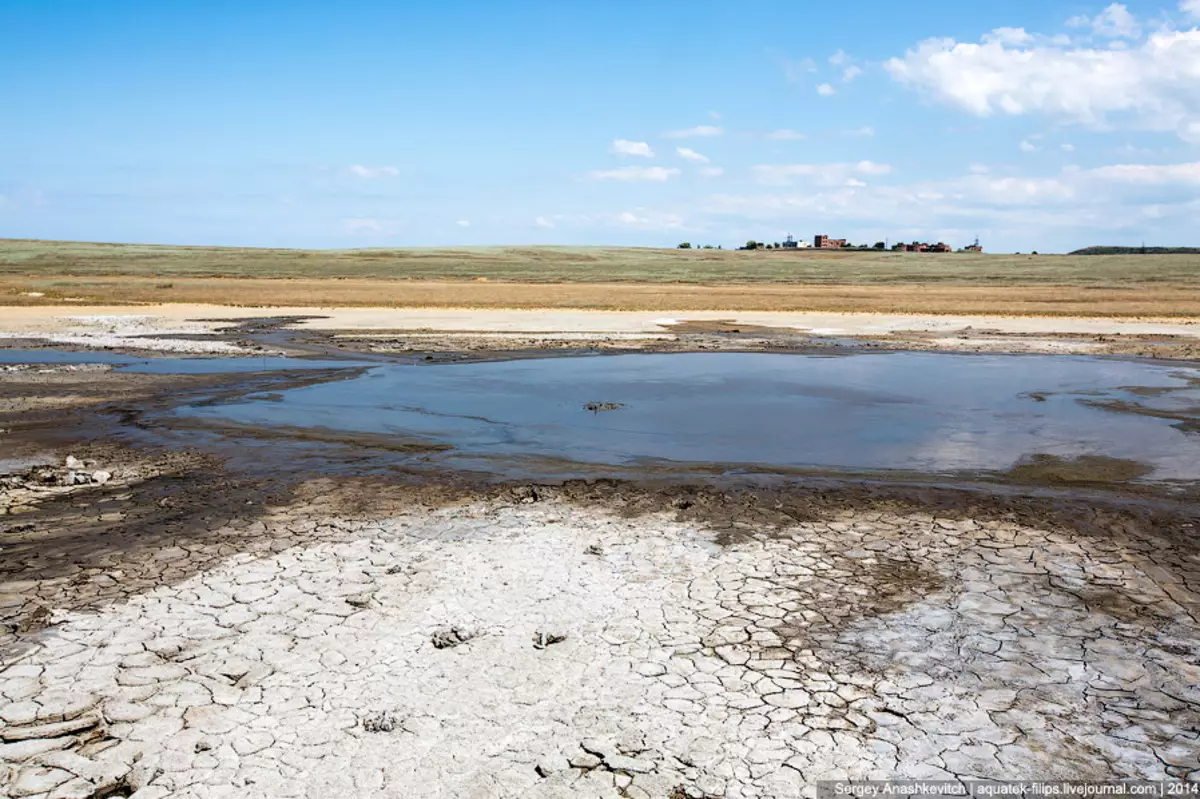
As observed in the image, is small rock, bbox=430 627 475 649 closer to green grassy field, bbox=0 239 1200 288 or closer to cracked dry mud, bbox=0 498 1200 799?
cracked dry mud, bbox=0 498 1200 799

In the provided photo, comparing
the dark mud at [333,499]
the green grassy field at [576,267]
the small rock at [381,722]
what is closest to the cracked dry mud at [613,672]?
the small rock at [381,722]

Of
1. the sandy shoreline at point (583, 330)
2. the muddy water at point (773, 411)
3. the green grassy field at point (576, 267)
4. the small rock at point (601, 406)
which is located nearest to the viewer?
the muddy water at point (773, 411)

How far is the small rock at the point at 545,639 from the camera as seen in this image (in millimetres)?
5746

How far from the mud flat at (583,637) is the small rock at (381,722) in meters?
0.01

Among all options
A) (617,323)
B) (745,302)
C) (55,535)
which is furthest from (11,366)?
(745,302)

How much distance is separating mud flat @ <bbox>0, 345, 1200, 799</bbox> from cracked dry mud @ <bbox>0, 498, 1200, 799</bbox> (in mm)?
22

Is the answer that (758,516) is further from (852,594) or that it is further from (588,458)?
(588,458)

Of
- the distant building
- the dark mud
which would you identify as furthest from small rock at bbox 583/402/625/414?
the distant building

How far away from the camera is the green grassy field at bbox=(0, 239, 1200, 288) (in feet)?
263

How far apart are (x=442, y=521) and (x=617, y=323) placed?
2482cm

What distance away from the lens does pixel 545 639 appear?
19.1 ft

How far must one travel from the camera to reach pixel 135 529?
26.5ft

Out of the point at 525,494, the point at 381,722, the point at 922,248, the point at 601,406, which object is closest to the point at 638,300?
the point at 601,406

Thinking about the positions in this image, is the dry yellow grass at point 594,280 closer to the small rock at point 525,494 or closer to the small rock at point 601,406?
the small rock at point 601,406
